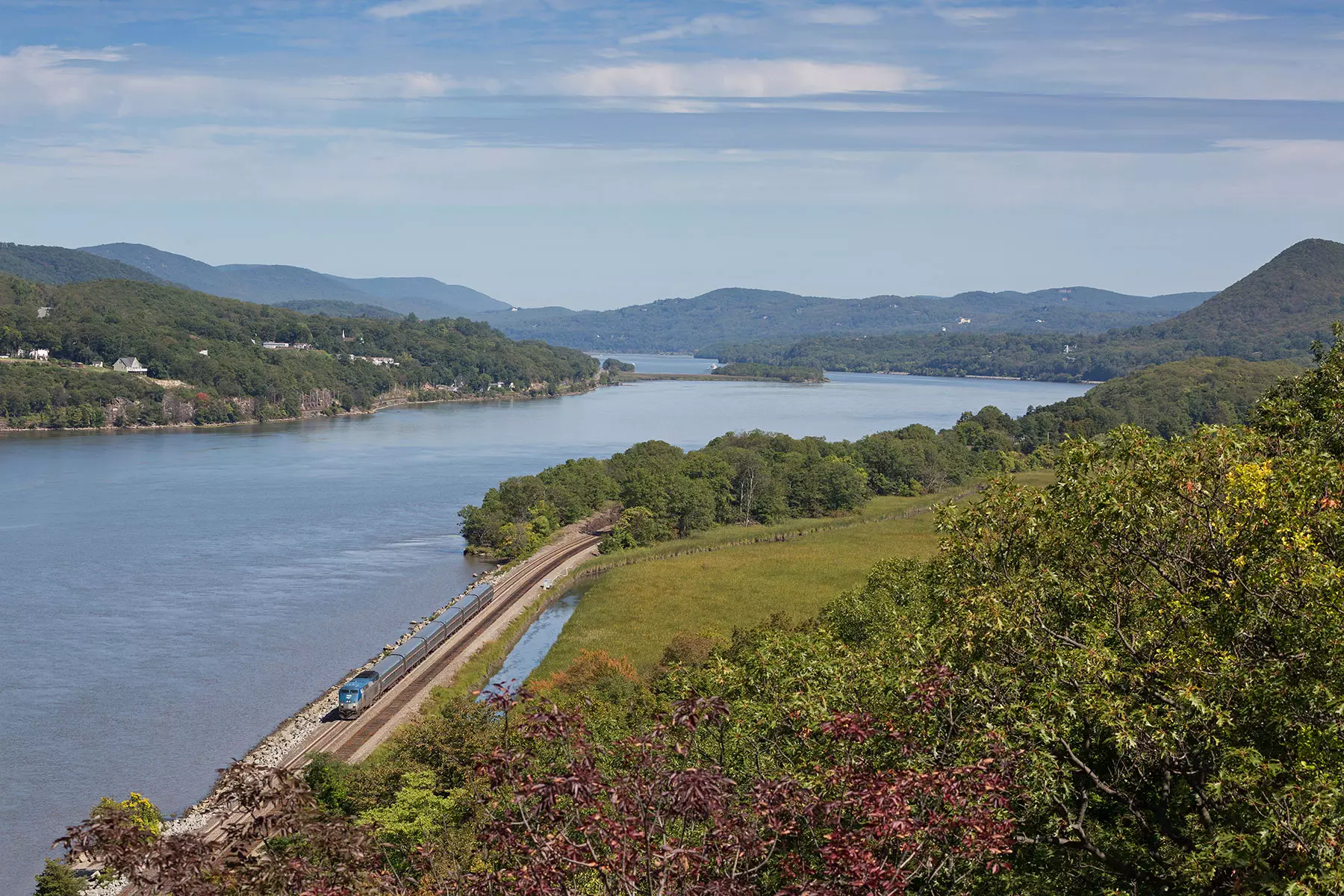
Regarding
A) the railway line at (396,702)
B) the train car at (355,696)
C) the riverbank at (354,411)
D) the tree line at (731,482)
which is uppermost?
the riverbank at (354,411)

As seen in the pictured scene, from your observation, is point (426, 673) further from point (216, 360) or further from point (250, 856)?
point (216, 360)

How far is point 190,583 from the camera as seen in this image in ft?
145

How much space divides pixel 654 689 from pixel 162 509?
42593mm

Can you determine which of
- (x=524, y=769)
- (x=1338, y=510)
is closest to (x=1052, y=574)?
(x=1338, y=510)

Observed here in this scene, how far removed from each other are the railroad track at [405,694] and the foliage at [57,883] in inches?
48.2

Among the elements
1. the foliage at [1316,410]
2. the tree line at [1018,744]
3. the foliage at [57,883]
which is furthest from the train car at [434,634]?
the foliage at [1316,410]

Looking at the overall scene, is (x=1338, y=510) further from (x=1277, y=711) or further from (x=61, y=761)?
(x=61, y=761)

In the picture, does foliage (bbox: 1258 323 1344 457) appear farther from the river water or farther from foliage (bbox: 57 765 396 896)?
the river water

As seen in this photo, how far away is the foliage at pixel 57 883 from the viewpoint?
1931 cm

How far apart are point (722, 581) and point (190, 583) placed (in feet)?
70.1

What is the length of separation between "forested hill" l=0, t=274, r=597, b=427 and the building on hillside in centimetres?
66

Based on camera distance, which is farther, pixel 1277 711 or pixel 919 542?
pixel 919 542

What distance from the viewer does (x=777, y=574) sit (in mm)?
48219

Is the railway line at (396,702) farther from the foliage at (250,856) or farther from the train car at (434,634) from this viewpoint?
the foliage at (250,856)
